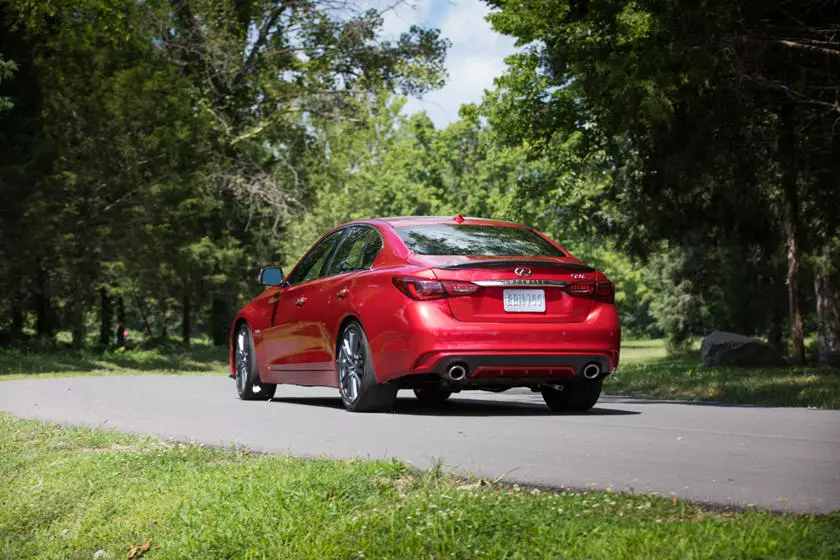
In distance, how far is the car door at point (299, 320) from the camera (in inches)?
445

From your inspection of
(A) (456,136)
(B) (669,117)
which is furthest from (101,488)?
(A) (456,136)

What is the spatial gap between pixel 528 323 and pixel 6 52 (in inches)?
954

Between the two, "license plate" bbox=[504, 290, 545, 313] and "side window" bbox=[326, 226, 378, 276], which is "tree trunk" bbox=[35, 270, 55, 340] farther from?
"license plate" bbox=[504, 290, 545, 313]

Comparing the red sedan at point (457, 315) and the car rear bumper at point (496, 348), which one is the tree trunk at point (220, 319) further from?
the car rear bumper at point (496, 348)

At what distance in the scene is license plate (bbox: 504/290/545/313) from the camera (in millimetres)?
9711

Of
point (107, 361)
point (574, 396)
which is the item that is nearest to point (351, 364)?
point (574, 396)

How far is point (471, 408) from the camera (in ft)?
38.2

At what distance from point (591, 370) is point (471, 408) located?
192cm

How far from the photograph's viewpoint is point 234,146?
38.8 meters

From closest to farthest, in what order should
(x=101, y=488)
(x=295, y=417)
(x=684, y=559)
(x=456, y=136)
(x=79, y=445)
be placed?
(x=684, y=559) → (x=101, y=488) → (x=79, y=445) → (x=295, y=417) → (x=456, y=136)

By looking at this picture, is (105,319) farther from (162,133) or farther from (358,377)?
(358,377)

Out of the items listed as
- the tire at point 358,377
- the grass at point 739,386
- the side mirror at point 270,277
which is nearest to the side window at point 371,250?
the tire at point 358,377

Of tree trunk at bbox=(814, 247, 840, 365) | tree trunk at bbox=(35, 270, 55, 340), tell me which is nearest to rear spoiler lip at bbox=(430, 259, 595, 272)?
tree trunk at bbox=(814, 247, 840, 365)

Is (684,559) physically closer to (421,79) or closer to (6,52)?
(6,52)
